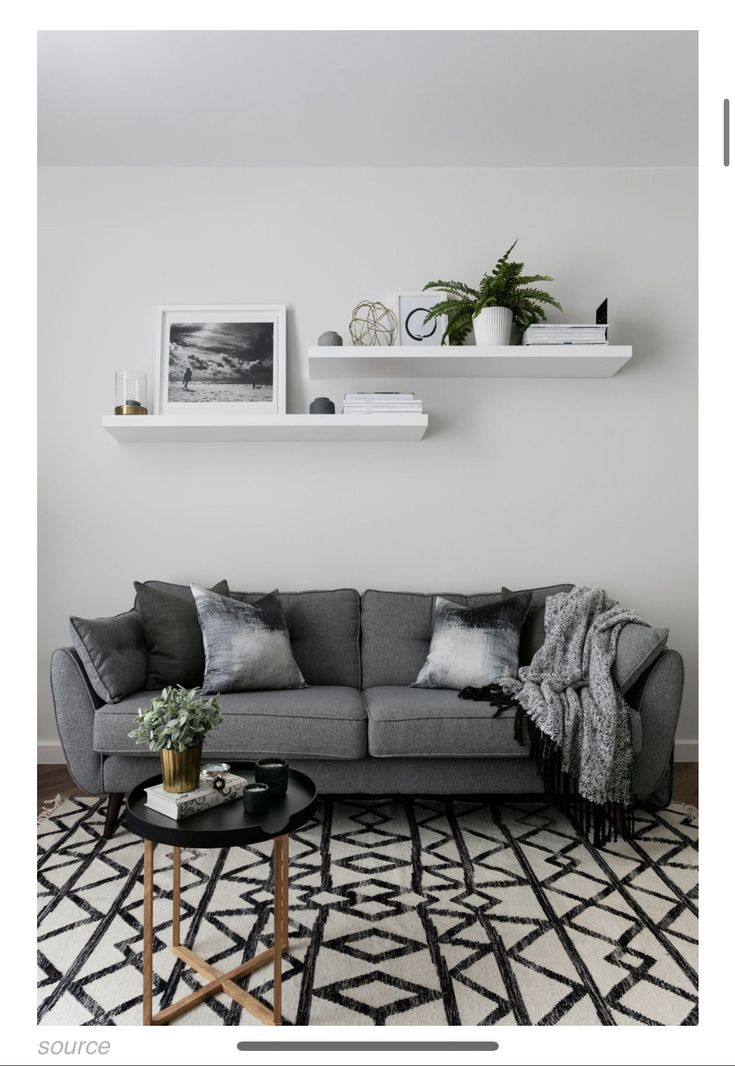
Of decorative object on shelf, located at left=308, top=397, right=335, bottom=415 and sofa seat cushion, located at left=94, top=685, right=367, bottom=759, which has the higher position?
decorative object on shelf, located at left=308, top=397, right=335, bottom=415

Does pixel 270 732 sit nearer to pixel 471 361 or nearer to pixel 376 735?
pixel 376 735

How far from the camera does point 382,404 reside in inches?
124

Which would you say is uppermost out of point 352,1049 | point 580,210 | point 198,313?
point 580,210

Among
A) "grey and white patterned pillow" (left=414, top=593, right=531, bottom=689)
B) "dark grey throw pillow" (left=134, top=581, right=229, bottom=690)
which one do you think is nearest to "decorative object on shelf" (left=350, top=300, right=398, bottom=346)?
"grey and white patterned pillow" (left=414, top=593, right=531, bottom=689)

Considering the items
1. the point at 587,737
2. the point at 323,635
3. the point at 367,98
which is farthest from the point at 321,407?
the point at 587,737

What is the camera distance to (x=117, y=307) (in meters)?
3.38

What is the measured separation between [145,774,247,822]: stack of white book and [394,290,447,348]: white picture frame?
2.23 m

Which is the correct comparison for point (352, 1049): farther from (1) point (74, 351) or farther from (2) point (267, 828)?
(1) point (74, 351)

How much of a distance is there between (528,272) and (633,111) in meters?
0.74

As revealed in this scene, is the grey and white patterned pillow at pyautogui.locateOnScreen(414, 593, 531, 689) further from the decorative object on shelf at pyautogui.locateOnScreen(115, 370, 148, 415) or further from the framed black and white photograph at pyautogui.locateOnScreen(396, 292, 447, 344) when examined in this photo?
the decorative object on shelf at pyautogui.locateOnScreen(115, 370, 148, 415)

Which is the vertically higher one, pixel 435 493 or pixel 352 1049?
pixel 435 493

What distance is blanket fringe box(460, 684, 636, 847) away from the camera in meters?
2.43

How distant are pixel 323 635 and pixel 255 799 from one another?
147 centimetres
